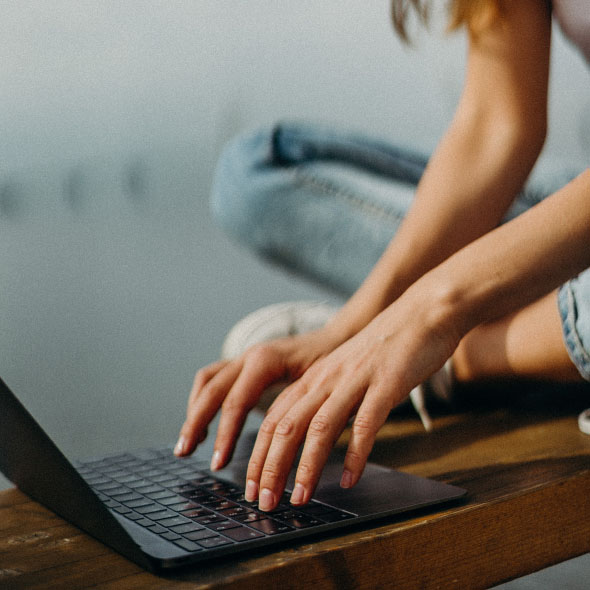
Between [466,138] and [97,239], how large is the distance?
1204 mm

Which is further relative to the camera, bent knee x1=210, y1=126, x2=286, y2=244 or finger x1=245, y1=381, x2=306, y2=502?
bent knee x1=210, y1=126, x2=286, y2=244

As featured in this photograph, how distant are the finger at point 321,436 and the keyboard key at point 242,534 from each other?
4cm

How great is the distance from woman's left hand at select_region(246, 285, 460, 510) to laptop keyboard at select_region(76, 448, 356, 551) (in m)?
0.02

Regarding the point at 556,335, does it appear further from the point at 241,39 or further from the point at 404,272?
the point at 241,39

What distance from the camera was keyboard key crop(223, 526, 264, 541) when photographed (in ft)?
1.37

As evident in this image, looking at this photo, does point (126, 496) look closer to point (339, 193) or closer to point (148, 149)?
point (339, 193)

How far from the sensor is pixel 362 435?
0.48 meters

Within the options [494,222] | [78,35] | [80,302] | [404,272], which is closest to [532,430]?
[404,272]

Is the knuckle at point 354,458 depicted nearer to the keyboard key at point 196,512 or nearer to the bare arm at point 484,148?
the keyboard key at point 196,512

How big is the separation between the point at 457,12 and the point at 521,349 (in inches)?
18.7

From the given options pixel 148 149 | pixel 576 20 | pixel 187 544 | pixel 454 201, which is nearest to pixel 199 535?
pixel 187 544

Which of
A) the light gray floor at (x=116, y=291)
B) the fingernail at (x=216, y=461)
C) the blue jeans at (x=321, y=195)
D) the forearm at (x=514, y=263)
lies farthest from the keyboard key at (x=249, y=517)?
the light gray floor at (x=116, y=291)

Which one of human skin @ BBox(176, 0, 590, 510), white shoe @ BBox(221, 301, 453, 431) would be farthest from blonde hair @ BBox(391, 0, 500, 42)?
white shoe @ BBox(221, 301, 453, 431)

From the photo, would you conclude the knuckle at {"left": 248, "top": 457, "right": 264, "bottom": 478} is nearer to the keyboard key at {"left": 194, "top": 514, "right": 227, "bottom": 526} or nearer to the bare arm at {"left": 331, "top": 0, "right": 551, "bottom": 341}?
the keyboard key at {"left": 194, "top": 514, "right": 227, "bottom": 526}
